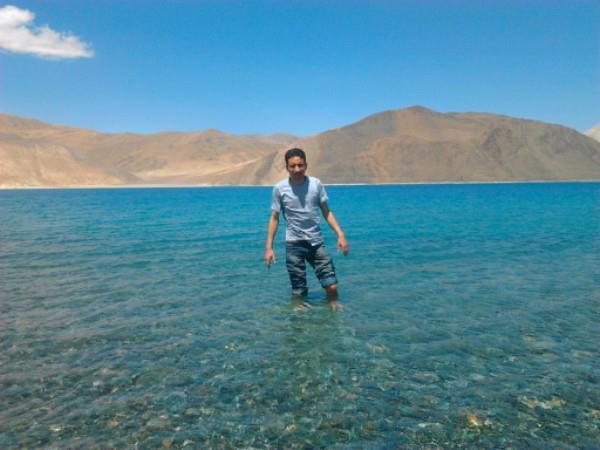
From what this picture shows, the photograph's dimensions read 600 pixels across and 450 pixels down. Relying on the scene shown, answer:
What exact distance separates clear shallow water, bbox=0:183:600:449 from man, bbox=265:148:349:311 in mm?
813

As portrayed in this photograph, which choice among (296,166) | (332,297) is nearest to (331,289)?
(332,297)

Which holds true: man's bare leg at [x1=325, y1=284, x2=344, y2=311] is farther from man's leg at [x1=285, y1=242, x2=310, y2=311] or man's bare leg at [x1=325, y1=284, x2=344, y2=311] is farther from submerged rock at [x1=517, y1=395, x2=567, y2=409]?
submerged rock at [x1=517, y1=395, x2=567, y2=409]

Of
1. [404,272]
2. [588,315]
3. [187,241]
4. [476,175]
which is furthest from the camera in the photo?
[476,175]

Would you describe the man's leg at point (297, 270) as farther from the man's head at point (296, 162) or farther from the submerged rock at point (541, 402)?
the submerged rock at point (541, 402)

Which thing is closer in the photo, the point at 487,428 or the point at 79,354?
the point at 487,428

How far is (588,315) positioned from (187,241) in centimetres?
1455

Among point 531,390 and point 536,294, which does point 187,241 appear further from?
point 531,390

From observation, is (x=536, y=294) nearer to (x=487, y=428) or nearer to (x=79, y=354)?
(x=487, y=428)

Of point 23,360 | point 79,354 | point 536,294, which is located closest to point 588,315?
point 536,294

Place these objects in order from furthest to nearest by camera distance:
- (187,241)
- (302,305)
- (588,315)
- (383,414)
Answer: (187,241) → (302,305) → (588,315) → (383,414)

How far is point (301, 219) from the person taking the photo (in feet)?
24.5

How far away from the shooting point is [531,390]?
4.81 metres

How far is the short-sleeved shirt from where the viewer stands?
7.36 meters

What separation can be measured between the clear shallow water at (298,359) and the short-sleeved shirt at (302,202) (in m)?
1.41
